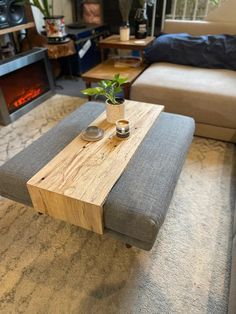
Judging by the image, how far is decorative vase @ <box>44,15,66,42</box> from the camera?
220cm

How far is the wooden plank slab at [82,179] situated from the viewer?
0.89 meters

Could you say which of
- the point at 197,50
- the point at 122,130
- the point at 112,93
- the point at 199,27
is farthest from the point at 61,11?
the point at 122,130

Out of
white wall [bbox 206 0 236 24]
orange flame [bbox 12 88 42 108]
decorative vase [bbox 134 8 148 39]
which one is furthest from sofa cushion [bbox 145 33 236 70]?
orange flame [bbox 12 88 42 108]

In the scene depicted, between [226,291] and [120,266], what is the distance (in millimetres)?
449

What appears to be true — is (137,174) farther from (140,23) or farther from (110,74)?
(140,23)

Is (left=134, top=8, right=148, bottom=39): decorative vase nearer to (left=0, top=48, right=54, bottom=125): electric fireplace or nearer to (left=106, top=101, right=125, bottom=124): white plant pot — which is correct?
(left=0, top=48, right=54, bottom=125): electric fireplace

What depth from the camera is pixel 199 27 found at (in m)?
2.14

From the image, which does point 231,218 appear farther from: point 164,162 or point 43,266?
point 43,266

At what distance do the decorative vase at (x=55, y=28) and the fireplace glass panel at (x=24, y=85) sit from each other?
260 mm

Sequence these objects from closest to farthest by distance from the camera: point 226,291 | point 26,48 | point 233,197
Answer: point 226,291 < point 233,197 < point 26,48

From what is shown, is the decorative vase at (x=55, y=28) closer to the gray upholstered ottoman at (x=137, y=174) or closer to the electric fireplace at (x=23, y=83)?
the electric fireplace at (x=23, y=83)

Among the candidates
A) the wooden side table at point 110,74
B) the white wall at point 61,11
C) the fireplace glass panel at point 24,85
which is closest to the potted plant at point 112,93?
the wooden side table at point 110,74

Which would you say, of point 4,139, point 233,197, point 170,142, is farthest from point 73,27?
point 233,197

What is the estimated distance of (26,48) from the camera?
99.5 inches
